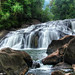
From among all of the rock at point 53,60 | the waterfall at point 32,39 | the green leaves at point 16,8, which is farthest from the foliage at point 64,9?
the rock at point 53,60

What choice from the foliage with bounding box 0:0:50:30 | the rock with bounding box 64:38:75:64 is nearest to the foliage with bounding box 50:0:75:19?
the foliage with bounding box 0:0:50:30

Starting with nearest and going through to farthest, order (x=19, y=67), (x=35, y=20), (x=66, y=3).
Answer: (x=19, y=67), (x=35, y=20), (x=66, y=3)

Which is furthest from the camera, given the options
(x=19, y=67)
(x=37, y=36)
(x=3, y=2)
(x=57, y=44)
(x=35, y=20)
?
(x=35, y=20)

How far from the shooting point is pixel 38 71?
750 cm

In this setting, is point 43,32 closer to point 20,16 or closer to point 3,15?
point 3,15

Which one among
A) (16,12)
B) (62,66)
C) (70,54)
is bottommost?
(62,66)

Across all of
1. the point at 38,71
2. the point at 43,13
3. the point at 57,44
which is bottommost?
the point at 38,71

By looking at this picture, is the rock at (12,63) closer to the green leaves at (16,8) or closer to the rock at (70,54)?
the rock at (70,54)

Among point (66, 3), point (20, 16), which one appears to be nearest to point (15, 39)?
point (20, 16)

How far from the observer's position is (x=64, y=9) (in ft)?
149

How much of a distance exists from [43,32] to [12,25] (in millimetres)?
8529

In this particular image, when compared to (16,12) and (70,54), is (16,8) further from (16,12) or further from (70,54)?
(70,54)

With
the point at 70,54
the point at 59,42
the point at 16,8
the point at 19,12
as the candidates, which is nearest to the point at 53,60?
the point at 70,54

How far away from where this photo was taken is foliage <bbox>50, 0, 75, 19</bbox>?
144 feet
